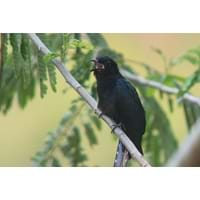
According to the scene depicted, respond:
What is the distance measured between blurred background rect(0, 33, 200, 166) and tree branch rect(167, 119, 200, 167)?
170mm

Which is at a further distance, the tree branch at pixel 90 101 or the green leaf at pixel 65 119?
the green leaf at pixel 65 119

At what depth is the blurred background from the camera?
4094 millimetres

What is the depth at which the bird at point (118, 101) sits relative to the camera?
3795 millimetres

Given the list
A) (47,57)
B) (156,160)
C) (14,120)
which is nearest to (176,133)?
(156,160)

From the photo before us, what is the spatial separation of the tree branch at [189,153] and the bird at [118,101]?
124mm

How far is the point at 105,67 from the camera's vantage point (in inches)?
150

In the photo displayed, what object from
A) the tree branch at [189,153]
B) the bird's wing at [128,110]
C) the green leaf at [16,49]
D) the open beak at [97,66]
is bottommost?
the tree branch at [189,153]

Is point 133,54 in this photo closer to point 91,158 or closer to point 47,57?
point 91,158

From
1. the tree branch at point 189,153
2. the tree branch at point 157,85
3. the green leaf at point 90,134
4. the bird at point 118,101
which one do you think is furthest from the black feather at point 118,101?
the green leaf at point 90,134

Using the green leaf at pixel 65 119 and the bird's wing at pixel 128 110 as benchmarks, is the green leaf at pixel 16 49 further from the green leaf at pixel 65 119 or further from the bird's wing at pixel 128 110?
Result: the green leaf at pixel 65 119

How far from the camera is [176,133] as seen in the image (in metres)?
4.41

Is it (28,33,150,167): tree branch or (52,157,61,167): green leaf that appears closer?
(28,33,150,167): tree branch

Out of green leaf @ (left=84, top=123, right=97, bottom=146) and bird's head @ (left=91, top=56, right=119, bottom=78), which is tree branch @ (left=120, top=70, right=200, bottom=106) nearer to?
green leaf @ (left=84, top=123, right=97, bottom=146)

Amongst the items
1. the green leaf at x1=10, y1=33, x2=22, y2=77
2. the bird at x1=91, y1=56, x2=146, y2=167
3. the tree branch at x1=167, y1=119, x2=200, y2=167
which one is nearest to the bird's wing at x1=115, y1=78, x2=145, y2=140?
the bird at x1=91, y1=56, x2=146, y2=167
